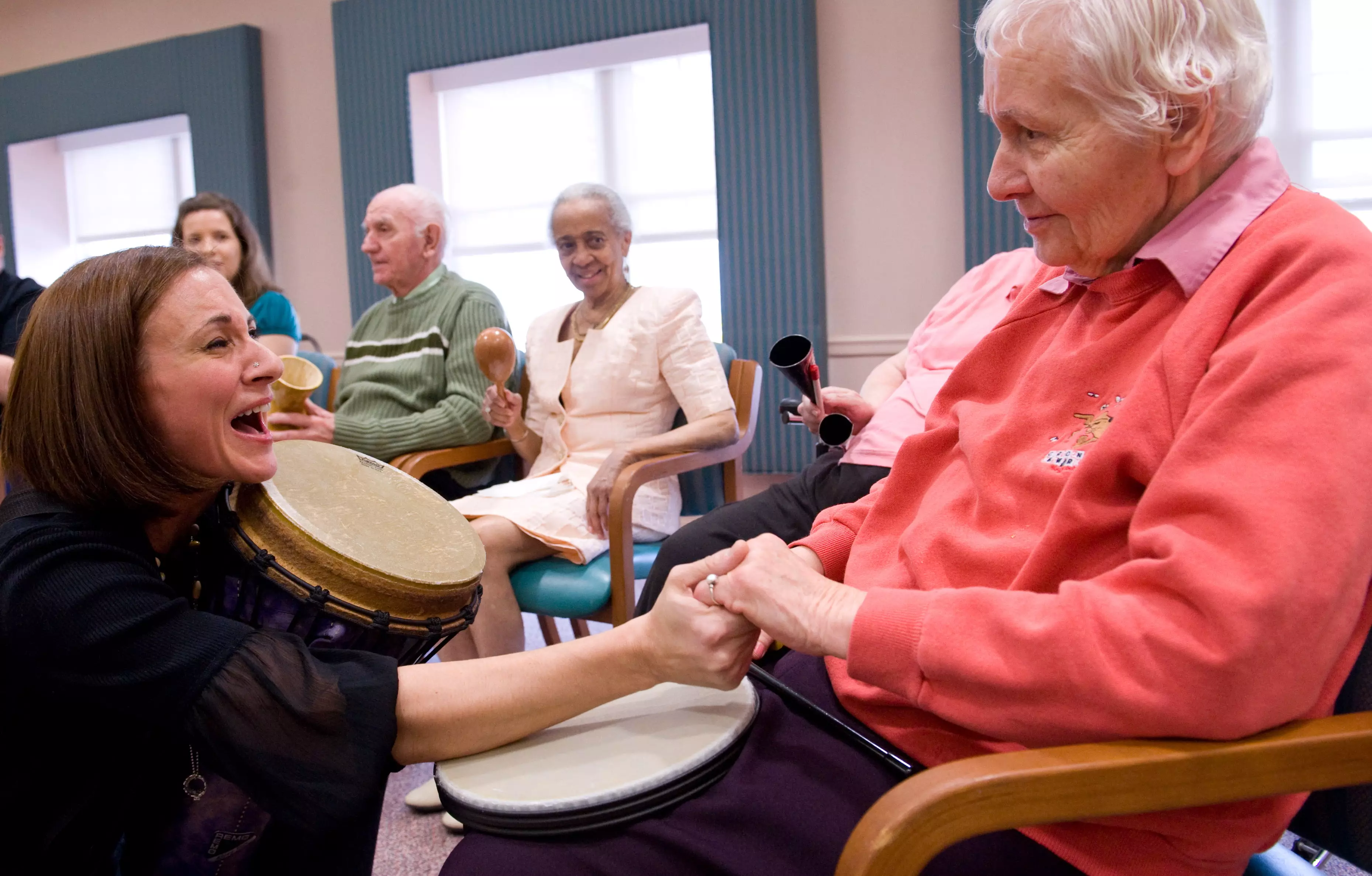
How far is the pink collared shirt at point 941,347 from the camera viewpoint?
2041mm

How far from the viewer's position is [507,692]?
1.08 metres

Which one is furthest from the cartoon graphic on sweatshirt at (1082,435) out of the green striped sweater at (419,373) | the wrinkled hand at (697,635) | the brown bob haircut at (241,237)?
the brown bob haircut at (241,237)

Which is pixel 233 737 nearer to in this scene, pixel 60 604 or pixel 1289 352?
pixel 60 604

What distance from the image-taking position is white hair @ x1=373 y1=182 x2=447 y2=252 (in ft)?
10.8

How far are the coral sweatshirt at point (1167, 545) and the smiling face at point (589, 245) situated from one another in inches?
74.9

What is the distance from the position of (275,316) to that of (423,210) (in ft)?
2.35

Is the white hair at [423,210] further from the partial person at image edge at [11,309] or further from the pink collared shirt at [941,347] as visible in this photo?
the pink collared shirt at [941,347]

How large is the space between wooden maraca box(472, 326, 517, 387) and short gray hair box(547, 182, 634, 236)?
41 centimetres

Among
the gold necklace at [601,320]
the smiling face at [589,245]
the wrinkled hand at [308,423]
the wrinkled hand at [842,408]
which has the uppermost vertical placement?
the smiling face at [589,245]

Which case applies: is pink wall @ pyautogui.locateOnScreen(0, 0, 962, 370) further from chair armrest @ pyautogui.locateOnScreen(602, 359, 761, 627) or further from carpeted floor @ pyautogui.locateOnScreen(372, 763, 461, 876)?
carpeted floor @ pyautogui.locateOnScreen(372, 763, 461, 876)

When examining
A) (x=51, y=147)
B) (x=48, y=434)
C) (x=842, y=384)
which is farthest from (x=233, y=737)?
(x=51, y=147)

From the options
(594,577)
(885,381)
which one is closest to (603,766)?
(594,577)

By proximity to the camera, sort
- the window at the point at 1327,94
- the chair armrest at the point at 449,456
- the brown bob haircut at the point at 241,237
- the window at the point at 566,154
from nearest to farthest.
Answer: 1. the chair armrest at the point at 449,456
2. the brown bob haircut at the point at 241,237
3. the window at the point at 1327,94
4. the window at the point at 566,154

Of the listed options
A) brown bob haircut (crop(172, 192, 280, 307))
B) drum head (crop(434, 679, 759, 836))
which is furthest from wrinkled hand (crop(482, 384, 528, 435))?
drum head (crop(434, 679, 759, 836))
